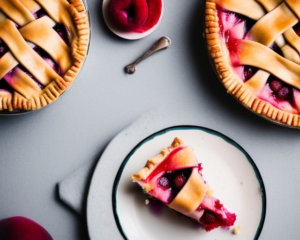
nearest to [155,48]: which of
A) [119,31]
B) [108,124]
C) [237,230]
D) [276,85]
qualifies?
[119,31]

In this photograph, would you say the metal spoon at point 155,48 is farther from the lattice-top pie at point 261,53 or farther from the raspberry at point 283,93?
the raspberry at point 283,93

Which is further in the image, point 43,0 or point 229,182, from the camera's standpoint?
point 229,182

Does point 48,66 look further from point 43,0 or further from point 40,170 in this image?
point 40,170

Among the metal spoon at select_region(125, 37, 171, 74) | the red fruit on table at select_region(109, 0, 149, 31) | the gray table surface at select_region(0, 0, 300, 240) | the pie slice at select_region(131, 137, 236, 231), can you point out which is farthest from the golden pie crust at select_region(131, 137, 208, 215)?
the red fruit on table at select_region(109, 0, 149, 31)

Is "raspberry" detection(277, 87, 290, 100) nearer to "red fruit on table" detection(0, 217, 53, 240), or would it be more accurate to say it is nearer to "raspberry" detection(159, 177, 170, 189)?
"raspberry" detection(159, 177, 170, 189)

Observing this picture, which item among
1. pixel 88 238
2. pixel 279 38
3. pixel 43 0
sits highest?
pixel 43 0

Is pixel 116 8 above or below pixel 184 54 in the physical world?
above

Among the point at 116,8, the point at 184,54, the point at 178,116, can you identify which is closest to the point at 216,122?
the point at 178,116
